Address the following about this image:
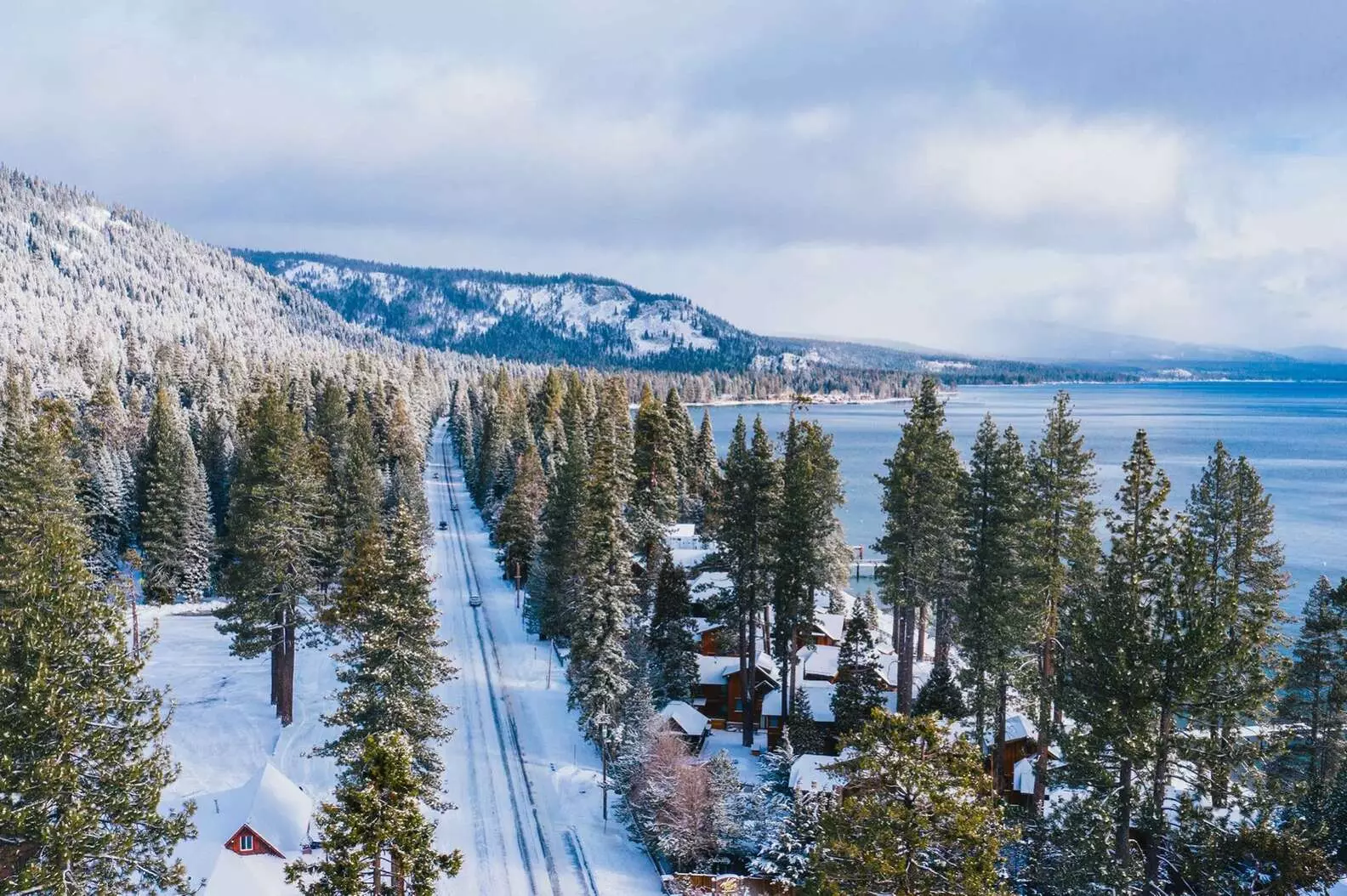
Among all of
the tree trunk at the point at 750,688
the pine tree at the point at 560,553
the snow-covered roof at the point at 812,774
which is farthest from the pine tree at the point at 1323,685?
the pine tree at the point at 560,553

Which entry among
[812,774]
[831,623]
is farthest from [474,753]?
[831,623]

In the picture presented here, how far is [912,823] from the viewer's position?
594 inches

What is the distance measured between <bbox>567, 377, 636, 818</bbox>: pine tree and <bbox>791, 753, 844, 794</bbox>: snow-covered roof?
736cm

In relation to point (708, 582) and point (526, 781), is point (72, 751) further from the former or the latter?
point (708, 582)

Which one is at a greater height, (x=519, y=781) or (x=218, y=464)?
(x=218, y=464)

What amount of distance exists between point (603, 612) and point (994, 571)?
1505 centimetres

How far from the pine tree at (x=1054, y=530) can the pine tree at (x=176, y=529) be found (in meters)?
53.4

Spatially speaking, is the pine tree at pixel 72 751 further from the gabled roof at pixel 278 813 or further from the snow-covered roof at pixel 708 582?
the snow-covered roof at pixel 708 582

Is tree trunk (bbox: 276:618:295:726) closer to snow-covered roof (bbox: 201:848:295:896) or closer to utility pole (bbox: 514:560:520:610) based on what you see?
snow-covered roof (bbox: 201:848:295:896)

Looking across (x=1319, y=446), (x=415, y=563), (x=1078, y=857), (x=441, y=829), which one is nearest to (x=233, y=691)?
(x=441, y=829)

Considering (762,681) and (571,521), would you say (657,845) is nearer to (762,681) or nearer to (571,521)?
(762,681)

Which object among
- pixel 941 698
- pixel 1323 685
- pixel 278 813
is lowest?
pixel 278 813

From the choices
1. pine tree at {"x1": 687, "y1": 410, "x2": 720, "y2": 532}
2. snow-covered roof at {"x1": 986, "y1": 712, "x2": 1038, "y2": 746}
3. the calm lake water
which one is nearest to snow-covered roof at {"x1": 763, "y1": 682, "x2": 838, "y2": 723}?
snow-covered roof at {"x1": 986, "y1": 712, "x2": 1038, "y2": 746}

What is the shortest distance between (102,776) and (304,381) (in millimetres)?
86246
